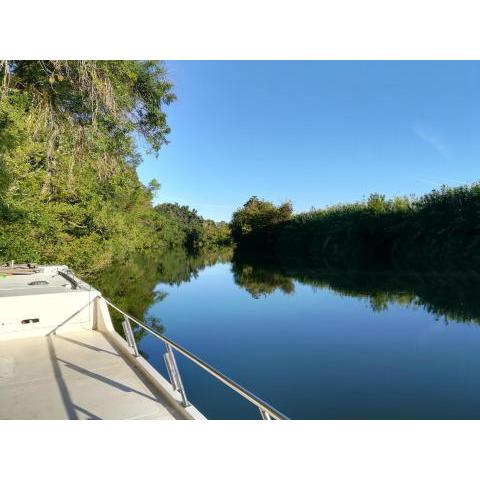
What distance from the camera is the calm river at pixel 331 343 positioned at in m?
4.96

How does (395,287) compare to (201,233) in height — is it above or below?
below

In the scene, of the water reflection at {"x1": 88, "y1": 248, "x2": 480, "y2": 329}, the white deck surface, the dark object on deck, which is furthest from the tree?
the white deck surface

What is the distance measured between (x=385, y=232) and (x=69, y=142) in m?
25.2

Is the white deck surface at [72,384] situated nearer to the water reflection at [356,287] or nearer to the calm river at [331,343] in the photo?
the calm river at [331,343]

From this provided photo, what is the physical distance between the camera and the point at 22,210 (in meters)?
10.0

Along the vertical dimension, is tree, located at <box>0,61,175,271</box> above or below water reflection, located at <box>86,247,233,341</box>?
above

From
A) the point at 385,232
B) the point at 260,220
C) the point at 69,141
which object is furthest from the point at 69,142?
the point at 260,220

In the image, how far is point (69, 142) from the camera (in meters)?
6.13

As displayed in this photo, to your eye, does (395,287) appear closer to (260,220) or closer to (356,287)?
(356,287)

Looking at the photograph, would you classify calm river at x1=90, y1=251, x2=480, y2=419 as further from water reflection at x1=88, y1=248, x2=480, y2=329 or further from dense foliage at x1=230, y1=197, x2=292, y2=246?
dense foliage at x1=230, y1=197, x2=292, y2=246

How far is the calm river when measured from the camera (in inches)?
195

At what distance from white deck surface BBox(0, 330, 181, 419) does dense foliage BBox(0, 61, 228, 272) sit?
2.83 m
